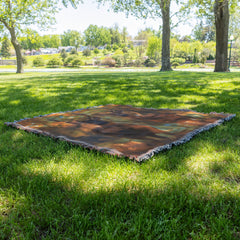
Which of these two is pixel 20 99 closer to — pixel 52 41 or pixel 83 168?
pixel 83 168

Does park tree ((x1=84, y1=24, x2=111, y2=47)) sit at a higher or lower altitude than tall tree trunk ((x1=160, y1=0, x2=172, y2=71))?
higher

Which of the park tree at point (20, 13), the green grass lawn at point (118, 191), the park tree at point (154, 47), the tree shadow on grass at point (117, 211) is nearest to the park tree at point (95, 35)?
the park tree at point (154, 47)

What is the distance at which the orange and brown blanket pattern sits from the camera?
97.4 inches

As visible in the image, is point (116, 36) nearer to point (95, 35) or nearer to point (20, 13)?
point (95, 35)

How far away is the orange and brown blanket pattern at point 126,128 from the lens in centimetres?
247

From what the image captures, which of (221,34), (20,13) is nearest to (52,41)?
(20,13)

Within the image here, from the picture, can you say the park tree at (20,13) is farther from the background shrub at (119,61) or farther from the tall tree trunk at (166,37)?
the background shrub at (119,61)

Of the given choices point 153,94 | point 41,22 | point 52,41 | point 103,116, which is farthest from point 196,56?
point 52,41

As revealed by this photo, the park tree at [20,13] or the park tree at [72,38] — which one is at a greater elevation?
the park tree at [72,38]

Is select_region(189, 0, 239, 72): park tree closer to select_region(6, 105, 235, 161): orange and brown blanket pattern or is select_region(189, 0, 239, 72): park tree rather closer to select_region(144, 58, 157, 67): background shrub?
select_region(6, 105, 235, 161): orange and brown blanket pattern

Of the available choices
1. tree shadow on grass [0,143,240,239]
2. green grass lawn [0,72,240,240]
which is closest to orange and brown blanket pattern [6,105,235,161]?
green grass lawn [0,72,240,240]

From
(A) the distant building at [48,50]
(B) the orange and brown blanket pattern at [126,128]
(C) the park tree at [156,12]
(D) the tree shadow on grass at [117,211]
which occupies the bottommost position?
(D) the tree shadow on grass at [117,211]

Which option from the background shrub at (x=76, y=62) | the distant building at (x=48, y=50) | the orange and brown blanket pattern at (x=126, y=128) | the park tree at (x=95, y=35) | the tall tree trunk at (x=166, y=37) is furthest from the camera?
the distant building at (x=48, y=50)

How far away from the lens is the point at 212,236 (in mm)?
1267
